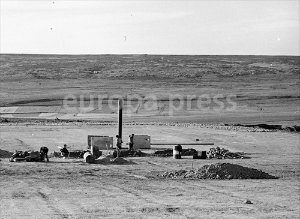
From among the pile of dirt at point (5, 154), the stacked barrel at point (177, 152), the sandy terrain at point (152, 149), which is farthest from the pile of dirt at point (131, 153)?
the pile of dirt at point (5, 154)

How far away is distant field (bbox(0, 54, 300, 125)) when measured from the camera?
2048 inches

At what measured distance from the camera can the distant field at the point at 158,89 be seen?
52.0 metres

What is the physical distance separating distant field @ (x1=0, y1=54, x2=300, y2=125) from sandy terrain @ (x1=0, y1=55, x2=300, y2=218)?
0.13 meters

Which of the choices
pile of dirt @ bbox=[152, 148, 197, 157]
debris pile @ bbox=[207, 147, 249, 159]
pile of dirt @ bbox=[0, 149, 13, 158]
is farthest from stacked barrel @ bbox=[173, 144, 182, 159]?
pile of dirt @ bbox=[0, 149, 13, 158]

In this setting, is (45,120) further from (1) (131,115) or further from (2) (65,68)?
(2) (65,68)

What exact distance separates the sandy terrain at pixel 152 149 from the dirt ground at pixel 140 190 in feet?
0.08

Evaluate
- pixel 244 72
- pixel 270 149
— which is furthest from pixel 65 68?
pixel 270 149

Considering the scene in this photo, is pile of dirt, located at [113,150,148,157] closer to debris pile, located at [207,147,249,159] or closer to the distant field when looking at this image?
debris pile, located at [207,147,249,159]

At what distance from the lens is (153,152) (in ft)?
101

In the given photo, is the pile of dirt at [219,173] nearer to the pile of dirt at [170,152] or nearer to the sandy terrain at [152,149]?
the sandy terrain at [152,149]

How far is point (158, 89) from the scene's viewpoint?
75.5m

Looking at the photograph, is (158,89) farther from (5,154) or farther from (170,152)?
(5,154)

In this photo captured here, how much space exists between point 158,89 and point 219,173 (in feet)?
173

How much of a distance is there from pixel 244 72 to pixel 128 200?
86.8 metres
